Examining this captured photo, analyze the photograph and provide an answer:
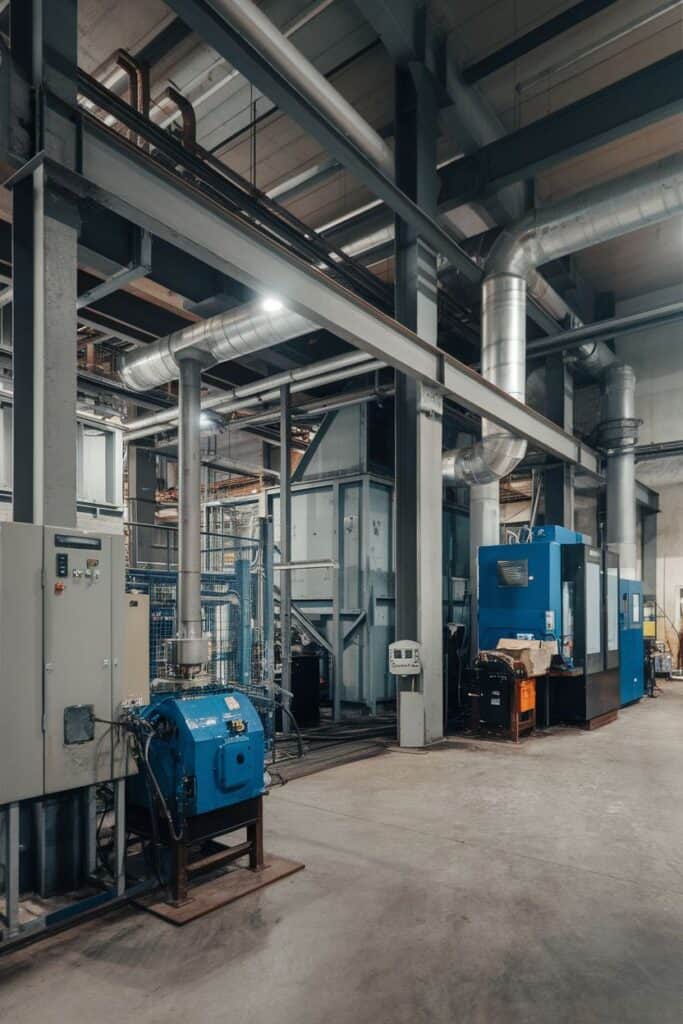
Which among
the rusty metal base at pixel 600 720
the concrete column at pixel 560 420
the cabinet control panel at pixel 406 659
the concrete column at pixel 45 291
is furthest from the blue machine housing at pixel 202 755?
the concrete column at pixel 560 420

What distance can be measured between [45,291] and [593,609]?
694 cm

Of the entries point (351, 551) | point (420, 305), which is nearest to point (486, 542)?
point (351, 551)

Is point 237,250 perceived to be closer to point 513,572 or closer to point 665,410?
point 513,572

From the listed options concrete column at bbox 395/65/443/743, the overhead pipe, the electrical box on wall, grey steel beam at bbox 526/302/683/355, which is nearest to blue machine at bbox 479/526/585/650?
concrete column at bbox 395/65/443/743

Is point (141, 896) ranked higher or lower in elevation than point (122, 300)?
lower

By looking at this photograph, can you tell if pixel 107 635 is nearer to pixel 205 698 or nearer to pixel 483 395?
pixel 205 698

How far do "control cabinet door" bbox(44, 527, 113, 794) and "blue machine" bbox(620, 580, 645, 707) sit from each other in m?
7.87

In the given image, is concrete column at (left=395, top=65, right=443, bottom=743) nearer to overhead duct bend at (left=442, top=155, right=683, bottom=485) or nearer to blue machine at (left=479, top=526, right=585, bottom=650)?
overhead duct bend at (left=442, top=155, right=683, bottom=485)

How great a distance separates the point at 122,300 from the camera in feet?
25.0

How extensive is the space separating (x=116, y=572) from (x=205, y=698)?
803mm

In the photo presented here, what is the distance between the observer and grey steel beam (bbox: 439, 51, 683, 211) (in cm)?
566

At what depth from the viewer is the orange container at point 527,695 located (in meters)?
6.96

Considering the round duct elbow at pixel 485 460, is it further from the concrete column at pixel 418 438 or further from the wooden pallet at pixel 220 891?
the wooden pallet at pixel 220 891

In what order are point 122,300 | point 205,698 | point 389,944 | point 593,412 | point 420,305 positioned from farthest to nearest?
A: 1. point 593,412
2. point 122,300
3. point 420,305
4. point 205,698
5. point 389,944
